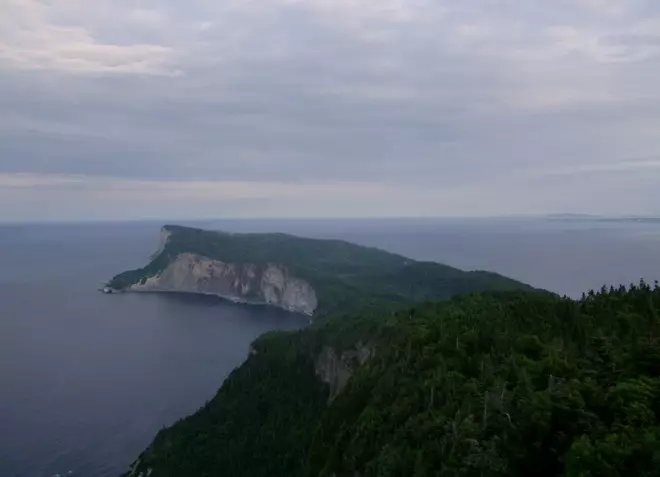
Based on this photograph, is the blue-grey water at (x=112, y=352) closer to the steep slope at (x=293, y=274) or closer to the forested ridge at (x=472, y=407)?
the steep slope at (x=293, y=274)

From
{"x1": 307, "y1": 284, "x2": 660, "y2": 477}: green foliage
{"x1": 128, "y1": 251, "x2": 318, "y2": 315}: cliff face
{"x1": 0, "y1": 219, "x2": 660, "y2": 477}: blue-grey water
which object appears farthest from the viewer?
{"x1": 128, "y1": 251, "x2": 318, "y2": 315}: cliff face

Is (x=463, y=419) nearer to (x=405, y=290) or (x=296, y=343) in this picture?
(x=296, y=343)

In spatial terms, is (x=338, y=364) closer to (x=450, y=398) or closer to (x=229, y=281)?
(x=450, y=398)

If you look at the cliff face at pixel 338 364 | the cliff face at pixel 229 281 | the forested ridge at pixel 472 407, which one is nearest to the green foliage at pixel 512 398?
the forested ridge at pixel 472 407

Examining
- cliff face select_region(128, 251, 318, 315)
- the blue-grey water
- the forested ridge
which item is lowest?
the blue-grey water

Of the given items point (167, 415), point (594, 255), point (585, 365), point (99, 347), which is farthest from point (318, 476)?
point (594, 255)

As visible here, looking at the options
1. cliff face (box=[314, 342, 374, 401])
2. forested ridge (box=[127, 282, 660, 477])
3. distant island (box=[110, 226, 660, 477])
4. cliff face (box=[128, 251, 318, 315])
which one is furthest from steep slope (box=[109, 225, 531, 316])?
forested ridge (box=[127, 282, 660, 477])

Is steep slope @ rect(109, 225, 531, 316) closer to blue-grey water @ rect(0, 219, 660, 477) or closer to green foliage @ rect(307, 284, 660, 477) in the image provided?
blue-grey water @ rect(0, 219, 660, 477)
